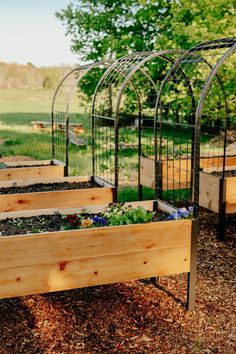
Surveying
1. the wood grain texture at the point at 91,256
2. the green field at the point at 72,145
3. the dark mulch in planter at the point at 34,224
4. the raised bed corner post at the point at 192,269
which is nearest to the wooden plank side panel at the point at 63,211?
the dark mulch in planter at the point at 34,224

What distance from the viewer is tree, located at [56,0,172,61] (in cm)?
1327

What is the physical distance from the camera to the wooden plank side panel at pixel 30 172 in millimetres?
6199

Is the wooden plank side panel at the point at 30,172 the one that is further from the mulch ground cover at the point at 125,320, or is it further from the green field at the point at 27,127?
the mulch ground cover at the point at 125,320

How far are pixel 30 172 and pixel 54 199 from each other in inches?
61.7

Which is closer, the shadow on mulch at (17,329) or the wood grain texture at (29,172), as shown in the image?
the shadow on mulch at (17,329)

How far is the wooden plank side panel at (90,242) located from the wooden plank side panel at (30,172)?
3180mm

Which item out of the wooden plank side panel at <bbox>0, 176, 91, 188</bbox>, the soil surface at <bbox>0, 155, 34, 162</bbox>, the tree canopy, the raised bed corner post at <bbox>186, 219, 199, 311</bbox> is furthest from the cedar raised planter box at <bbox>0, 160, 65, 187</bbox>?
the tree canopy

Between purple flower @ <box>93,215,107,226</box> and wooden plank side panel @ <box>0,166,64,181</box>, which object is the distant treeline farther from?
purple flower @ <box>93,215,107,226</box>

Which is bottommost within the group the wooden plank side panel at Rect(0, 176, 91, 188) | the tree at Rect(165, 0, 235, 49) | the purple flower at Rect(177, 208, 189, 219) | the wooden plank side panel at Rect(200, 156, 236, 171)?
the wooden plank side panel at Rect(0, 176, 91, 188)

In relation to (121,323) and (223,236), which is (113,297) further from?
(223,236)

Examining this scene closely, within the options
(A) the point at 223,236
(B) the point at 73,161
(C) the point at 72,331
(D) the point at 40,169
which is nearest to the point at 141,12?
(B) the point at 73,161

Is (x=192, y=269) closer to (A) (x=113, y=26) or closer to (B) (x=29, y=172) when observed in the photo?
(B) (x=29, y=172)

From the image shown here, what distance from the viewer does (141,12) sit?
13016 millimetres

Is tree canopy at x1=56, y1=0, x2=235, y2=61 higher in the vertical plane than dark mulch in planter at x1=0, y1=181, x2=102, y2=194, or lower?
higher
